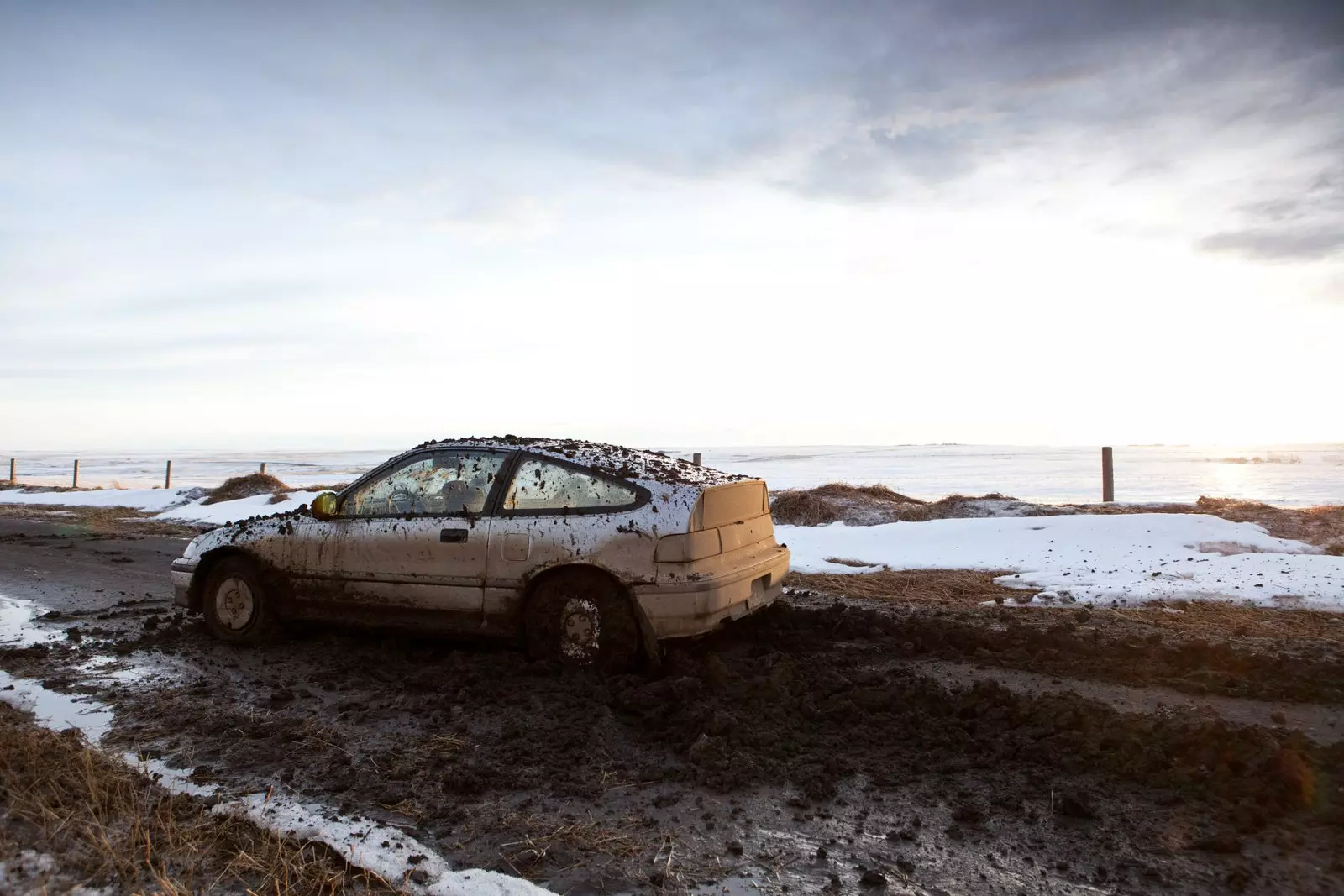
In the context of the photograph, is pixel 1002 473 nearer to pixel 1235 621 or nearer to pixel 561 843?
pixel 1235 621

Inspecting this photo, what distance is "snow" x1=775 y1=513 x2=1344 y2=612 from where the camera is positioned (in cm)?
823

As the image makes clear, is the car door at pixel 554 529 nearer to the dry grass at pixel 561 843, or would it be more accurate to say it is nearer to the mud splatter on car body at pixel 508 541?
the mud splatter on car body at pixel 508 541

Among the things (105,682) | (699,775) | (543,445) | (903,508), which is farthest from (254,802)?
(903,508)

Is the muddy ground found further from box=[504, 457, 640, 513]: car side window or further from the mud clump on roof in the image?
the mud clump on roof

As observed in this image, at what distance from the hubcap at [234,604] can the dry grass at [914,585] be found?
15.7 feet

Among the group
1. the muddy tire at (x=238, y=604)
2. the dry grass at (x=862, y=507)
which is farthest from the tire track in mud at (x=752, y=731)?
the dry grass at (x=862, y=507)

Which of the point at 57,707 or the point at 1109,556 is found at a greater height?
the point at 1109,556

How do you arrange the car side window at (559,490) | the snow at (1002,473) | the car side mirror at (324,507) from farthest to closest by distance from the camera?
1. the snow at (1002,473)
2. the car side mirror at (324,507)
3. the car side window at (559,490)

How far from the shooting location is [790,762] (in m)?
4.20

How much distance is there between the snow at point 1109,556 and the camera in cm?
823

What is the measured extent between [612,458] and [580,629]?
1.26 metres

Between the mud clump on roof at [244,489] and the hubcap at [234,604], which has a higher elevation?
the mud clump on roof at [244,489]

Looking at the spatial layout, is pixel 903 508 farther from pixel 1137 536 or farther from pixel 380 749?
pixel 380 749

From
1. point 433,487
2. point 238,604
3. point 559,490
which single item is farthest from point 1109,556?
point 238,604
